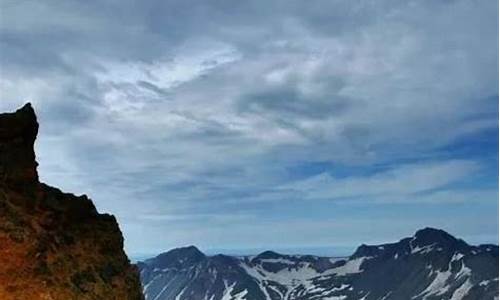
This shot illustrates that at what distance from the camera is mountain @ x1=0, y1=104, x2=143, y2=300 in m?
28.1

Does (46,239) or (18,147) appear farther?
(18,147)

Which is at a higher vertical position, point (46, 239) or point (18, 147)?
point (18, 147)

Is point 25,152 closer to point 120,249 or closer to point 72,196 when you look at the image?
point 72,196

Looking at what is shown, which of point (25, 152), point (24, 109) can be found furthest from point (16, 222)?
point (24, 109)

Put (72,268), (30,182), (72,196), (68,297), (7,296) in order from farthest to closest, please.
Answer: (72,196) → (30,182) → (72,268) → (68,297) → (7,296)

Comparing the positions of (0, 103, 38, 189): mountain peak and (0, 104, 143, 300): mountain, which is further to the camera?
→ (0, 103, 38, 189): mountain peak

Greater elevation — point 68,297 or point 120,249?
point 120,249

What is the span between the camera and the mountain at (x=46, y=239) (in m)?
28.1

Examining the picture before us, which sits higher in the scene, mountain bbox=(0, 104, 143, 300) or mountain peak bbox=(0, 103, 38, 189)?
mountain peak bbox=(0, 103, 38, 189)

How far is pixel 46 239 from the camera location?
3070 centimetres

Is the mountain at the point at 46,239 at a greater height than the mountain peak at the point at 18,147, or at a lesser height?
lesser

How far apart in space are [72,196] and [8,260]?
9.97m

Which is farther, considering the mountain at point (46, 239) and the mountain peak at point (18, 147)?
the mountain peak at point (18, 147)

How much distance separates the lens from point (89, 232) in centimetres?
3572
